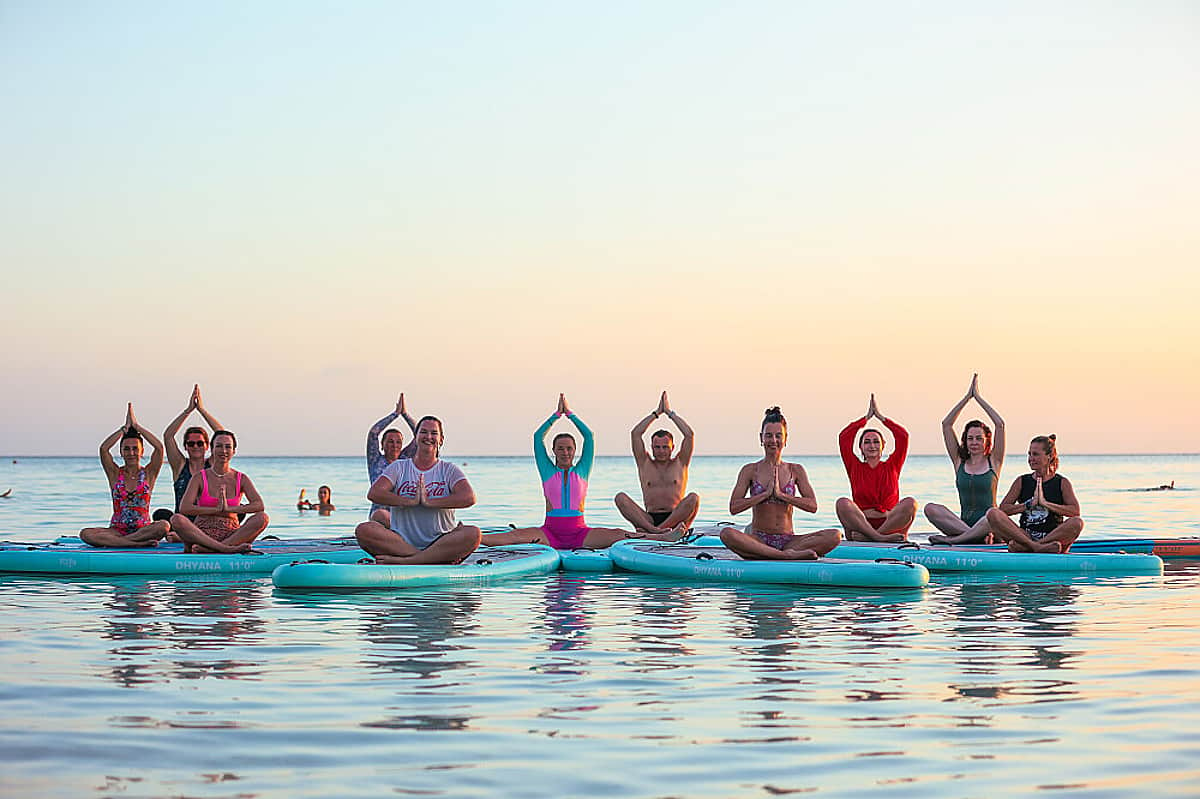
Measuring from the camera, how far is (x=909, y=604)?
37.7ft

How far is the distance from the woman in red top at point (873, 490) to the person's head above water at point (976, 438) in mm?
750

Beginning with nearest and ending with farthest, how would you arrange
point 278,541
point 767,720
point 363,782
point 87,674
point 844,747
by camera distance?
point 363,782 → point 844,747 → point 767,720 → point 87,674 → point 278,541

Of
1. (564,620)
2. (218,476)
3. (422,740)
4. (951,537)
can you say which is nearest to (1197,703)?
(422,740)

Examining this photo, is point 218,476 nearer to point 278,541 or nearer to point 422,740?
point 278,541

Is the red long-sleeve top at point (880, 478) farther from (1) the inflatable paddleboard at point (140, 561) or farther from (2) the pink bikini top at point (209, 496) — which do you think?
(2) the pink bikini top at point (209, 496)

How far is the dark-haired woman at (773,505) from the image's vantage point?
41.4 feet

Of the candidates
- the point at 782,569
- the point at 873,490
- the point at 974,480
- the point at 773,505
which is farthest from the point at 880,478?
the point at 782,569

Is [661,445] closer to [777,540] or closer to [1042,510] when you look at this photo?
[777,540]

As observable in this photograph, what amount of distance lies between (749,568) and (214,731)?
24.7 ft

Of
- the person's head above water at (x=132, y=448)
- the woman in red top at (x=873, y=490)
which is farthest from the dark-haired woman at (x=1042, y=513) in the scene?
the person's head above water at (x=132, y=448)

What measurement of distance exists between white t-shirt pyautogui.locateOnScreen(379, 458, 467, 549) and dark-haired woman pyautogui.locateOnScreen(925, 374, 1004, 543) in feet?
19.3

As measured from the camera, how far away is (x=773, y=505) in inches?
526

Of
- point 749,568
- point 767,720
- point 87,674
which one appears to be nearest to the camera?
point 767,720

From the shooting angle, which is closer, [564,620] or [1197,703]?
[1197,703]
